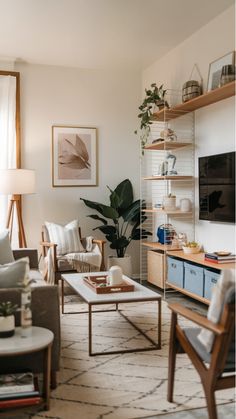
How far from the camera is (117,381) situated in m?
2.64

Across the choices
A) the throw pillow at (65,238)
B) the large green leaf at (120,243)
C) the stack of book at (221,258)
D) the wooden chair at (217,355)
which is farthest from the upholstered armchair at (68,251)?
the wooden chair at (217,355)

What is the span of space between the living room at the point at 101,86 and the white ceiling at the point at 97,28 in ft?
0.04

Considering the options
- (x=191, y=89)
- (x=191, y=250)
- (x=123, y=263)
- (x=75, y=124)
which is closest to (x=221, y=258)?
(x=191, y=250)

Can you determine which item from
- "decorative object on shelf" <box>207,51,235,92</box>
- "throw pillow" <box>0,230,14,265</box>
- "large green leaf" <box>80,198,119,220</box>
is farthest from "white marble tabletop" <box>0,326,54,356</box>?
"large green leaf" <box>80,198,119,220</box>

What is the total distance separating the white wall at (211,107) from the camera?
13.8 ft

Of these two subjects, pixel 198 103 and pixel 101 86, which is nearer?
pixel 198 103

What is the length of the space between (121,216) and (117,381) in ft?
10.9

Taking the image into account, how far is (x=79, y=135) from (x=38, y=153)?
0.61 metres

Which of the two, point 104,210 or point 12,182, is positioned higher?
point 12,182

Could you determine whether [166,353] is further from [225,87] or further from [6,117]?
[6,117]

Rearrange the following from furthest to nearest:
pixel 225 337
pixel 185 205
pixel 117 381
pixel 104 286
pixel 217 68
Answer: pixel 185 205, pixel 217 68, pixel 104 286, pixel 117 381, pixel 225 337

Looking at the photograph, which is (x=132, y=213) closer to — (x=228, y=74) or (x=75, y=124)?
(x=75, y=124)

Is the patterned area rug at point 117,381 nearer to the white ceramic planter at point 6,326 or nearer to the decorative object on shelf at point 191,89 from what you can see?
the white ceramic planter at point 6,326

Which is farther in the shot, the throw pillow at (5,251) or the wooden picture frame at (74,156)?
the wooden picture frame at (74,156)
